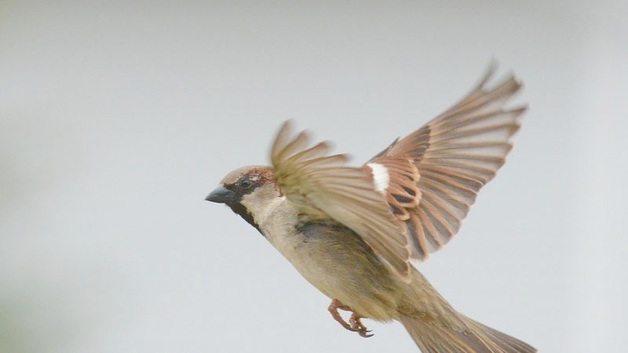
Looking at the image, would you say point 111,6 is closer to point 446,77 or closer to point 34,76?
point 34,76

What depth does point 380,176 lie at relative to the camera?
102 inches

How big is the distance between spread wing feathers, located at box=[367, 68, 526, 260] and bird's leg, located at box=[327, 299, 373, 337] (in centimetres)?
17

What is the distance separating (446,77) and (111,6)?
1.51 metres

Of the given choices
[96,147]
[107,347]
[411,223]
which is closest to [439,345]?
[411,223]

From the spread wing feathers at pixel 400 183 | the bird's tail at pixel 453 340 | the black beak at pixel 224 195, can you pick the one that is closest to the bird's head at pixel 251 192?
the black beak at pixel 224 195

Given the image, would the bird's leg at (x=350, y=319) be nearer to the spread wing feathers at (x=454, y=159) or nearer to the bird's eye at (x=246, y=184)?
the spread wing feathers at (x=454, y=159)

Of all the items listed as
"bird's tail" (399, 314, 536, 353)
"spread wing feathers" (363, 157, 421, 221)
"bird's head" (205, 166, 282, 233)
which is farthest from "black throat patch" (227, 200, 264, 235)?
"bird's tail" (399, 314, 536, 353)

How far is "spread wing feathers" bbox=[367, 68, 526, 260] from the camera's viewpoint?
259 cm

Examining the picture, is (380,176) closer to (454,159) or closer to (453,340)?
(454,159)

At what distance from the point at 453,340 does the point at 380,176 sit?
368 mm

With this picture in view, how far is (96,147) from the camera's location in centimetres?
517

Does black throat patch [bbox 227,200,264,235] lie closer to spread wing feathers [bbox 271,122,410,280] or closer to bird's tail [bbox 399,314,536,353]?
spread wing feathers [bbox 271,122,410,280]

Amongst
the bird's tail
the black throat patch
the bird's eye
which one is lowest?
the bird's tail

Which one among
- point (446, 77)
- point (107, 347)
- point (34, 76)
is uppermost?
point (34, 76)
